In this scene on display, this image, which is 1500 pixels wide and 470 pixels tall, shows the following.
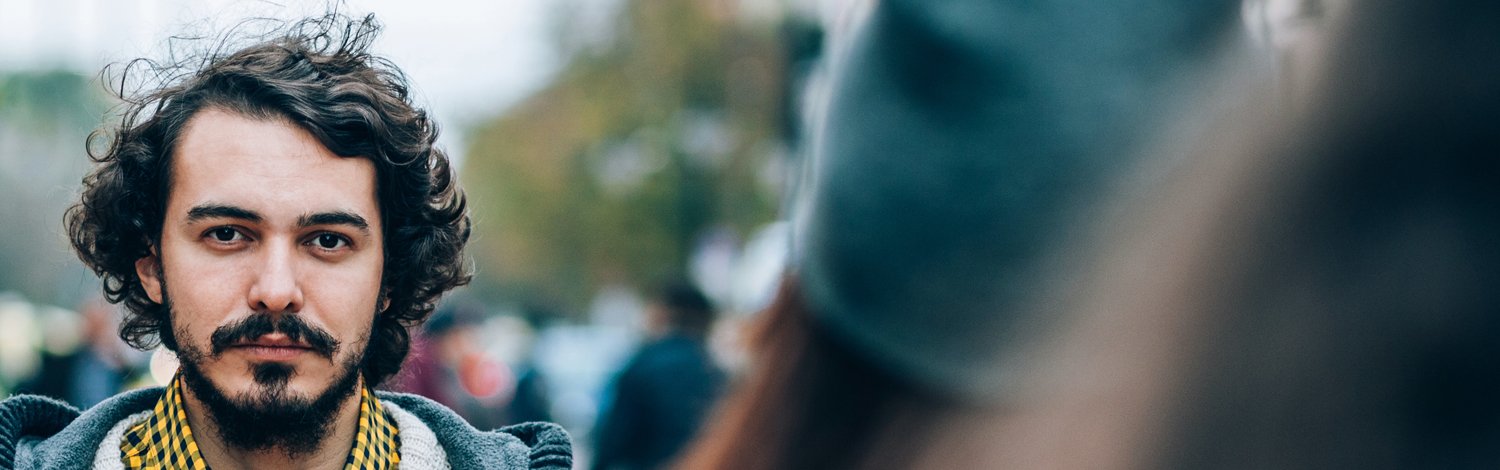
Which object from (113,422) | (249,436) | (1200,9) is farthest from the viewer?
(113,422)

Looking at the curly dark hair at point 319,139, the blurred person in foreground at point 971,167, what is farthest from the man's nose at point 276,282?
the blurred person in foreground at point 971,167

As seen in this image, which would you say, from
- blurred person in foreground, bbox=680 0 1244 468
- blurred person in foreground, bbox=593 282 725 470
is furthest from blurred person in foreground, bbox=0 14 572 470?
blurred person in foreground, bbox=593 282 725 470

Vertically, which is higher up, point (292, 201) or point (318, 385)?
point (292, 201)

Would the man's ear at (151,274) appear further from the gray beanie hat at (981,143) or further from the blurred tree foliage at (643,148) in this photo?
the blurred tree foliage at (643,148)

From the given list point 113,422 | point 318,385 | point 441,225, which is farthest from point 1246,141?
point 113,422

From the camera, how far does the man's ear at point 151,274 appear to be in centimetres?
194

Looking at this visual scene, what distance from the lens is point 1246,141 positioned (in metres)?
0.67

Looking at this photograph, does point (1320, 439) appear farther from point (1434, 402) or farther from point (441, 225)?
point (441, 225)

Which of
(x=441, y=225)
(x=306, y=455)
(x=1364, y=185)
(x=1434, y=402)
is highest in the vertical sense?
(x=1364, y=185)

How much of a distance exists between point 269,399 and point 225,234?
9.0 inches

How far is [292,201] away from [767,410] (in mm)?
1218

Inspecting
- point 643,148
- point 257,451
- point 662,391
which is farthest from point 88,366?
point 643,148

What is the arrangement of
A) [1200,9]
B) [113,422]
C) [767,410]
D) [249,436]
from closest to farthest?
[1200,9] → [767,410] → [249,436] → [113,422]

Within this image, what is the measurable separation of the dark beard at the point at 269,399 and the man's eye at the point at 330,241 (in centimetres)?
11
